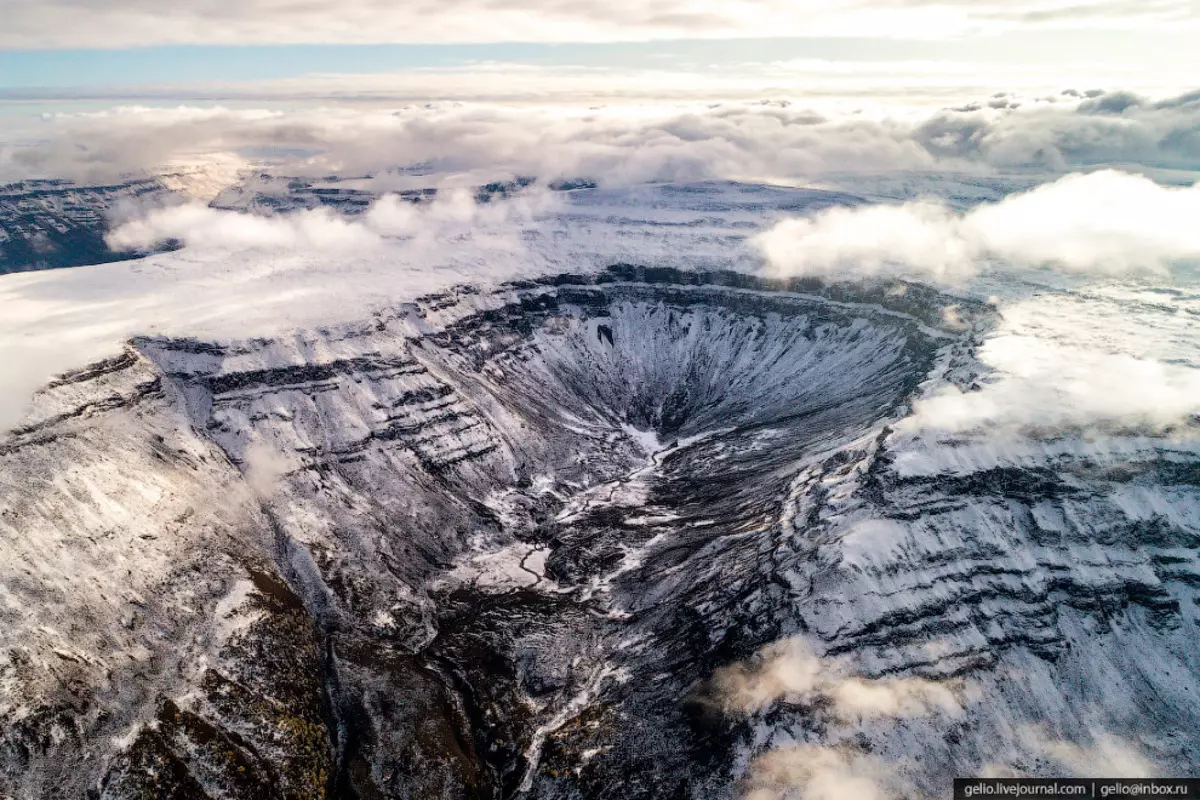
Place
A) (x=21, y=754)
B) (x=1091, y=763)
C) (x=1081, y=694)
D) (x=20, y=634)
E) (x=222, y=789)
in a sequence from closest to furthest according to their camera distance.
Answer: (x=21, y=754) → (x=222, y=789) → (x=20, y=634) → (x=1091, y=763) → (x=1081, y=694)

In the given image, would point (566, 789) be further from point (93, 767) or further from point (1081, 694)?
point (1081, 694)

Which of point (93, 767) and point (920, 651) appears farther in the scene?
point (920, 651)

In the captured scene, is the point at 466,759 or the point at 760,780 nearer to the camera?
the point at 760,780

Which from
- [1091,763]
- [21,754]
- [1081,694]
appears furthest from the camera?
[1081,694]

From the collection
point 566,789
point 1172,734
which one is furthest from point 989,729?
point 566,789

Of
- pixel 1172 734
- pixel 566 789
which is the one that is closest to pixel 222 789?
pixel 566 789

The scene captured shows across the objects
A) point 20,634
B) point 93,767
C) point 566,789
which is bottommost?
point 566,789

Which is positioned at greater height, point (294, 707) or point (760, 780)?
point (294, 707)

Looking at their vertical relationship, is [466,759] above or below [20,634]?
below

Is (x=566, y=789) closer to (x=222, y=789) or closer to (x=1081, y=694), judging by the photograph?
(x=222, y=789)
